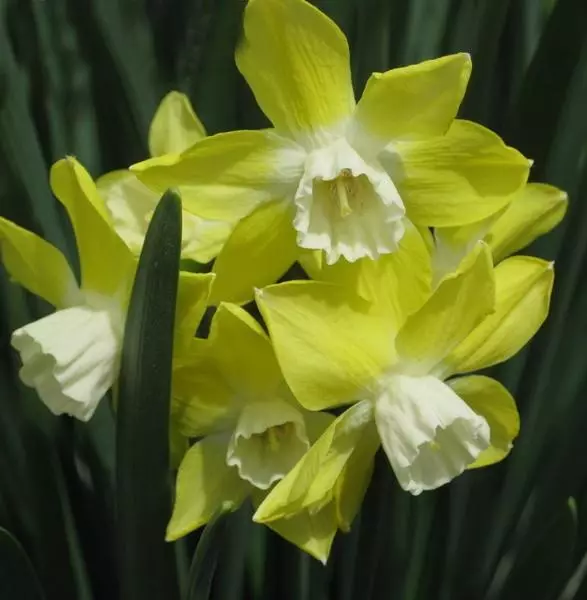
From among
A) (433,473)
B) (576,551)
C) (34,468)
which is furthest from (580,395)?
(34,468)

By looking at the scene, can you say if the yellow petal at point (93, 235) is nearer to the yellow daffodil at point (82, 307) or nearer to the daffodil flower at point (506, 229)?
the yellow daffodil at point (82, 307)

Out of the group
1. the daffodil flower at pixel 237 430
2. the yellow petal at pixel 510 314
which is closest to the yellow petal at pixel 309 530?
the daffodil flower at pixel 237 430

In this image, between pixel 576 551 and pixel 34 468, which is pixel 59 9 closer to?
pixel 34 468

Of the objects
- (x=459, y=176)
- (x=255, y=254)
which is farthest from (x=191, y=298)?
(x=459, y=176)

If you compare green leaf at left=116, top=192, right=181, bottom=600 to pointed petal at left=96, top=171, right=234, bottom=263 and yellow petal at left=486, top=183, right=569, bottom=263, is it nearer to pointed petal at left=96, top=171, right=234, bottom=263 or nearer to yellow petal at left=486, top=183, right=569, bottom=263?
pointed petal at left=96, top=171, right=234, bottom=263

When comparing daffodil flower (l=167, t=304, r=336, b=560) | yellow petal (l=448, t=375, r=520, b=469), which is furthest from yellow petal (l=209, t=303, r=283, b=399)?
yellow petal (l=448, t=375, r=520, b=469)

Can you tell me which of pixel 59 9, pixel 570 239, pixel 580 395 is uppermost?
pixel 59 9
